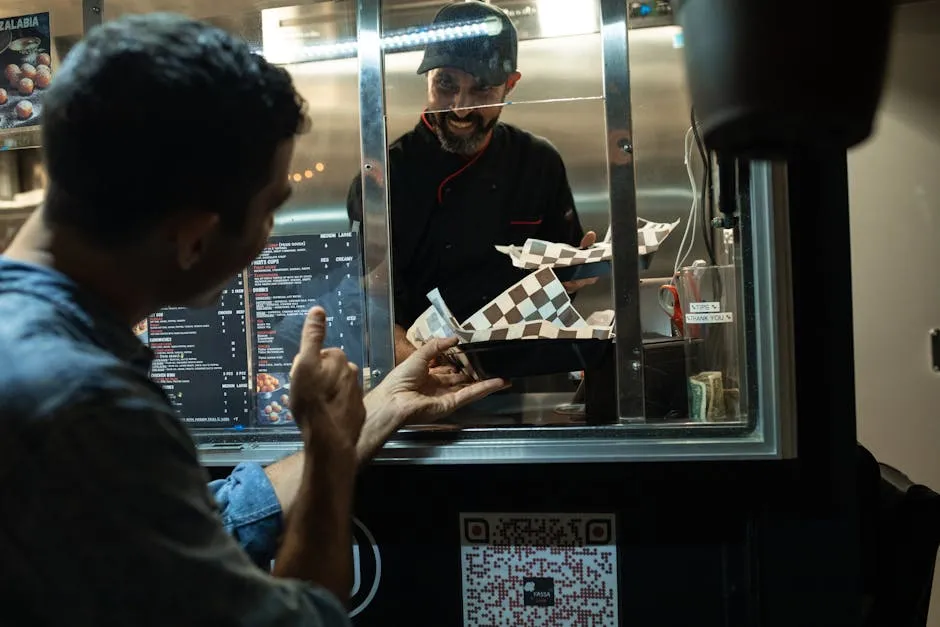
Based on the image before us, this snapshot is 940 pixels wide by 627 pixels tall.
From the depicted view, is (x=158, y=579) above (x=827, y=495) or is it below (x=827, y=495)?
above

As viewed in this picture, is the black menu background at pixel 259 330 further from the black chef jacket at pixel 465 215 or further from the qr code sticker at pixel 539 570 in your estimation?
the qr code sticker at pixel 539 570

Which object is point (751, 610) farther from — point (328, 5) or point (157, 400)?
point (328, 5)

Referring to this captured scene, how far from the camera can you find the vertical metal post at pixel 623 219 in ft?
4.58

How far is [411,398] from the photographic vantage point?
1.38 metres

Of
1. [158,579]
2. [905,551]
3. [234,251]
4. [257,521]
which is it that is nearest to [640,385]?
[905,551]

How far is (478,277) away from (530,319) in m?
0.46

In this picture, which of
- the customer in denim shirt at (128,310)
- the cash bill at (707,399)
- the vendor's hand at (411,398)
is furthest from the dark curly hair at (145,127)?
the cash bill at (707,399)

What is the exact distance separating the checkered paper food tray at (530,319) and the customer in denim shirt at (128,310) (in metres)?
0.69

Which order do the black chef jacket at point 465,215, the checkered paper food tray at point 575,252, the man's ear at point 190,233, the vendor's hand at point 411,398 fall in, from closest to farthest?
1. the man's ear at point 190,233
2. the vendor's hand at point 411,398
3. the checkered paper food tray at point 575,252
4. the black chef jacket at point 465,215

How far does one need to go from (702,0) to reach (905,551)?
4.17 feet

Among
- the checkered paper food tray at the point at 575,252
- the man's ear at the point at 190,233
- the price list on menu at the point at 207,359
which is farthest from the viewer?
the price list on menu at the point at 207,359

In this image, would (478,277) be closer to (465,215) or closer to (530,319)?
(465,215)

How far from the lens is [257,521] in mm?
1166

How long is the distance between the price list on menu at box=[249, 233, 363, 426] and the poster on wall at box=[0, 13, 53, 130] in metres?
0.63
